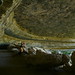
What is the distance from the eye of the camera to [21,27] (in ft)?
38.0

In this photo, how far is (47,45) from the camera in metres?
16.8

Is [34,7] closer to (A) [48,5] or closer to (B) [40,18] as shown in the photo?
(A) [48,5]

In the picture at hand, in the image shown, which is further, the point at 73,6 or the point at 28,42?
the point at 28,42

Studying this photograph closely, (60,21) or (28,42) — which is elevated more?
(60,21)

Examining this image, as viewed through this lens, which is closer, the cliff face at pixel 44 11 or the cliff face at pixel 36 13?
the cliff face at pixel 36 13

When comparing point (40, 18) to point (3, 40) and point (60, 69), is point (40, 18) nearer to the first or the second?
point (3, 40)

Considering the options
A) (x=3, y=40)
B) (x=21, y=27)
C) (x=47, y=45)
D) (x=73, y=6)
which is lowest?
(x=47, y=45)

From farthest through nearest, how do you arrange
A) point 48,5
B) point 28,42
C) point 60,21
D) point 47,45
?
point 47,45 → point 28,42 → point 60,21 → point 48,5

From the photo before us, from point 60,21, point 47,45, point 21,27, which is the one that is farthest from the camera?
point 47,45

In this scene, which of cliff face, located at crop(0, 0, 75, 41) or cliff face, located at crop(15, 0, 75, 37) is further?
cliff face, located at crop(15, 0, 75, 37)

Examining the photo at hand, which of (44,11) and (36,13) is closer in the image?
(44,11)

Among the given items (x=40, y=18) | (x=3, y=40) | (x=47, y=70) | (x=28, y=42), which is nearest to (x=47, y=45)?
(x=28, y=42)

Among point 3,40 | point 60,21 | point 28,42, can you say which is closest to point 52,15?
point 60,21

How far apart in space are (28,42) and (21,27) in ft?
11.3
